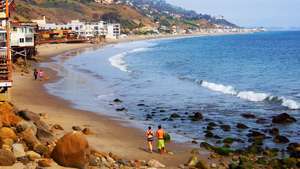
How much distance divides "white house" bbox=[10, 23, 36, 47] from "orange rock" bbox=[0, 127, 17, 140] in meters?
51.2

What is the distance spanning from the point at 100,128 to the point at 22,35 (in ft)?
155

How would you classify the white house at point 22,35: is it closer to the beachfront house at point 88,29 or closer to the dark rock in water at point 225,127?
the dark rock in water at point 225,127

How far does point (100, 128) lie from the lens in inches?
976

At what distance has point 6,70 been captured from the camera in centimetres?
2494

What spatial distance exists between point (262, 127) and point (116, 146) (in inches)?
357

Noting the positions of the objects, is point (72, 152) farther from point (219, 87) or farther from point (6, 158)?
point (219, 87)

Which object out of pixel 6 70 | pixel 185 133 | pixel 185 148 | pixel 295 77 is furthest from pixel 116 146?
pixel 295 77

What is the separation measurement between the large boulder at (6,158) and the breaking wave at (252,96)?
71.3 feet

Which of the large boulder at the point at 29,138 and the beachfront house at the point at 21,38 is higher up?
the beachfront house at the point at 21,38

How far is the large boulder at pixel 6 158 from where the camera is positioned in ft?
47.7

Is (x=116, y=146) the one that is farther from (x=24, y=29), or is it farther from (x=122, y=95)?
(x=24, y=29)

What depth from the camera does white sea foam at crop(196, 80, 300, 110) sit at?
33.7 m

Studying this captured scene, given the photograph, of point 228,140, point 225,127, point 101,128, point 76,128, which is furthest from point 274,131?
point 76,128

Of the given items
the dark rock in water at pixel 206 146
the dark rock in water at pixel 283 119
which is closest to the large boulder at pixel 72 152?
the dark rock in water at pixel 206 146
